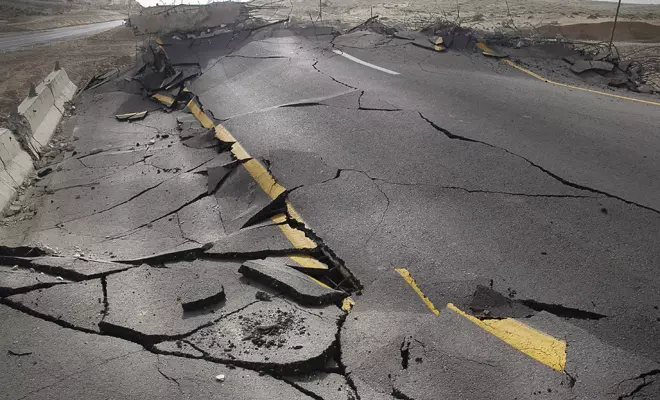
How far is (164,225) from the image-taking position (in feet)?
19.1

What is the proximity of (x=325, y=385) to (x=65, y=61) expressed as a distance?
15.4 meters

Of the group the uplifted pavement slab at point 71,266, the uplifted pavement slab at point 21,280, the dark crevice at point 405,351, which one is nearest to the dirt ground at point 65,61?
the uplifted pavement slab at point 71,266

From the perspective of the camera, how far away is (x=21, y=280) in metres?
4.33

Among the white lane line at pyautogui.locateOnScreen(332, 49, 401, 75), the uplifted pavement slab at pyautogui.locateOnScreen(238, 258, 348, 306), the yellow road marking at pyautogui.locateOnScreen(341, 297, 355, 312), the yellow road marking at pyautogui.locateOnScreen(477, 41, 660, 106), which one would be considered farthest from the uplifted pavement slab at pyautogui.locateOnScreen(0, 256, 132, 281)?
the yellow road marking at pyautogui.locateOnScreen(477, 41, 660, 106)

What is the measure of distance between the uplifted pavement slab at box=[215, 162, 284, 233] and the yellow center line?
2316 millimetres

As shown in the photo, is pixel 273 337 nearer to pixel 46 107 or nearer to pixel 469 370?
pixel 469 370

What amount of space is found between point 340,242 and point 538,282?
1.76 meters

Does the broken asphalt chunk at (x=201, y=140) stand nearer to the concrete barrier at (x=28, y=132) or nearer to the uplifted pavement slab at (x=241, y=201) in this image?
the uplifted pavement slab at (x=241, y=201)

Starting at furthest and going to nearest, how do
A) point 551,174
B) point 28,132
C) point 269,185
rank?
1. point 28,132
2. point 269,185
3. point 551,174

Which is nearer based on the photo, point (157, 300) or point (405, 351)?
point (405, 351)

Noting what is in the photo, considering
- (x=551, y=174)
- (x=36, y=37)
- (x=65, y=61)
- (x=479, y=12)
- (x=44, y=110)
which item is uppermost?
(x=479, y=12)

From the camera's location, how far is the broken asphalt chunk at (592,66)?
10289 millimetres

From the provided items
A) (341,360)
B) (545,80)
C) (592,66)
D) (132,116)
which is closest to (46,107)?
(132,116)

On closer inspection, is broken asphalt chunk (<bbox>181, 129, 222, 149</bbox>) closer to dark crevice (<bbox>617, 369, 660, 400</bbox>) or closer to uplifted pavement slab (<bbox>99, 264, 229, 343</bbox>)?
uplifted pavement slab (<bbox>99, 264, 229, 343</bbox>)
